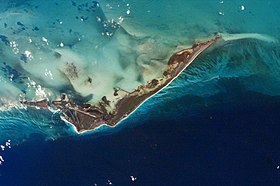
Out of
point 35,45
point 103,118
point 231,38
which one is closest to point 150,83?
point 103,118

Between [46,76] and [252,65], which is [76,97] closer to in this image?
[46,76]

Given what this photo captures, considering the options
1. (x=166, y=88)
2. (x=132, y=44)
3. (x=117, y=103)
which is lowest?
(x=117, y=103)

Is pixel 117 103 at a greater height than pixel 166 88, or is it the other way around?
pixel 166 88

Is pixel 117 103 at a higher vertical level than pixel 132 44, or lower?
lower
